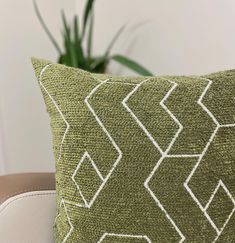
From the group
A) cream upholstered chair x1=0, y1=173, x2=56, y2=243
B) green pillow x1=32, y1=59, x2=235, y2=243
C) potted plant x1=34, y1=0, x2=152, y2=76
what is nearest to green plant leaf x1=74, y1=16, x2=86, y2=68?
potted plant x1=34, y1=0, x2=152, y2=76

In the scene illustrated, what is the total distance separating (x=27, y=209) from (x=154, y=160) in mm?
323

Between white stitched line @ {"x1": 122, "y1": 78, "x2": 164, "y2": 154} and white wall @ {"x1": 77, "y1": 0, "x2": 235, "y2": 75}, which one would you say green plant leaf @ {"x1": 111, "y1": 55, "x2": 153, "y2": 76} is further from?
white stitched line @ {"x1": 122, "y1": 78, "x2": 164, "y2": 154}

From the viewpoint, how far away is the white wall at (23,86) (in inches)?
67.8

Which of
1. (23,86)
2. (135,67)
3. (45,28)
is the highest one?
(45,28)

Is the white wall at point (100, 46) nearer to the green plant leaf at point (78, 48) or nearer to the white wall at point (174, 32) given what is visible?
the white wall at point (174, 32)

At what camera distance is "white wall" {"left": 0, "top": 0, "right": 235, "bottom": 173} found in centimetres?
144

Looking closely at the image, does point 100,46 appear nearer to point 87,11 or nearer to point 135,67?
point 87,11

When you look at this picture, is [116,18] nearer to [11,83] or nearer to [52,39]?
[52,39]

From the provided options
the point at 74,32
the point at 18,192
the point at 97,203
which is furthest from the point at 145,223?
the point at 74,32

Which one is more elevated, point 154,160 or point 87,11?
point 87,11

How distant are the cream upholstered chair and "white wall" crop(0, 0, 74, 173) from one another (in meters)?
0.80

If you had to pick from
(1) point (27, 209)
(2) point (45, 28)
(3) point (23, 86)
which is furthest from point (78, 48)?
(1) point (27, 209)

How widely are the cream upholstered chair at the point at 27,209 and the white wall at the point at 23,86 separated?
0.80 meters

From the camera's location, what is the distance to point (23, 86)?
1775 mm
